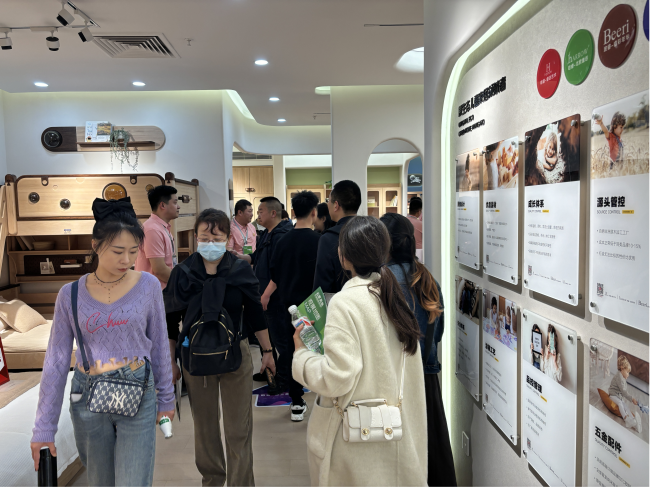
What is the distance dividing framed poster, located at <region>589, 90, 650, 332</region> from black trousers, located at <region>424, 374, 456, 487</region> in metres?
1.06

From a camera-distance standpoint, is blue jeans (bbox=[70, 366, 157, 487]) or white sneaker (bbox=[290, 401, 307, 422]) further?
white sneaker (bbox=[290, 401, 307, 422])

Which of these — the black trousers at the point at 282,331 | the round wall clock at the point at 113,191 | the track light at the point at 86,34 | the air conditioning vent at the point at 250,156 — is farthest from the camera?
the air conditioning vent at the point at 250,156

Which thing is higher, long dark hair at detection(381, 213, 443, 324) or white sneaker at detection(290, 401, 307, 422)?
long dark hair at detection(381, 213, 443, 324)

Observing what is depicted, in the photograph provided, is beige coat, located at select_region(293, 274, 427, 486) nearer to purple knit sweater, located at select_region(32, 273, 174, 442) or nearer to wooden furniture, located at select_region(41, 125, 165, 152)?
purple knit sweater, located at select_region(32, 273, 174, 442)

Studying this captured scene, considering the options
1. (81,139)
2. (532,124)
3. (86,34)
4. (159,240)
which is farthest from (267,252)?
(81,139)

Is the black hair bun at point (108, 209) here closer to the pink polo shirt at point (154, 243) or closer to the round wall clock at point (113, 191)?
the pink polo shirt at point (154, 243)

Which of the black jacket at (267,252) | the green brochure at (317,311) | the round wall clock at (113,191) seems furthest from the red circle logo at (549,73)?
the round wall clock at (113,191)

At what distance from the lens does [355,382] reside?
166 centimetres

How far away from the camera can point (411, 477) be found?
5.17 ft

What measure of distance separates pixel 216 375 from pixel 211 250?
2.06 feet

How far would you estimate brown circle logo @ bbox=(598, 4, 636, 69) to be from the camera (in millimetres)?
1173

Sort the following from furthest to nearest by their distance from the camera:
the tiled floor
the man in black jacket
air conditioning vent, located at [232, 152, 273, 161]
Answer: air conditioning vent, located at [232, 152, 273, 161], the man in black jacket, the tiled floor

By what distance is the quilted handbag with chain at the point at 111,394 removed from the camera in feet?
5.42

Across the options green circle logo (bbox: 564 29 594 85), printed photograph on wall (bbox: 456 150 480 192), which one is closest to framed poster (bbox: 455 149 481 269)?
printed photograph on wall (bbox: 456 150 480 192)
